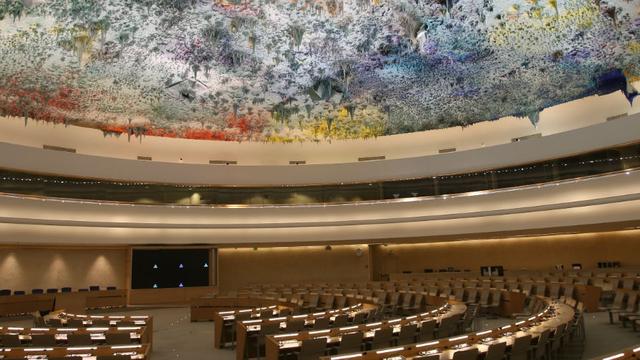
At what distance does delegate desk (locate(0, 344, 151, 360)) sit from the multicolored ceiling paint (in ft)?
28.7

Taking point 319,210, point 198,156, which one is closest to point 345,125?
point 319,210

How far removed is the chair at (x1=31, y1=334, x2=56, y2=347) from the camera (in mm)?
8102

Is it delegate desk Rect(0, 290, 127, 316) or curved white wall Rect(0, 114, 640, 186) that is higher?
curved white wall Rect(0, 114, 640, 186)

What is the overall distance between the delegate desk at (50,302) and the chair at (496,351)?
14.9 m

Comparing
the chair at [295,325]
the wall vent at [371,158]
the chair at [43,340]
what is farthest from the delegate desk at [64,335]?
the wall vent at [371,158]

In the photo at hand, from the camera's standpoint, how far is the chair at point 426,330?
28.4 ft

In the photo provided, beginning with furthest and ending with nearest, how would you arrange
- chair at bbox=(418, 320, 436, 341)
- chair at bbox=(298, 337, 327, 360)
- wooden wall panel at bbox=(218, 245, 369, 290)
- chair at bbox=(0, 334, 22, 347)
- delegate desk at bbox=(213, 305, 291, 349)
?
wooden wall panel at bbox=(218, 245, 369, 290), delegate desk at bbox=(213, 305, 291, 349), chair at bbox=(418, 320, 436, 341), chair at bbox=(0, 334, 22, 347), chair at bbox=(298, 337, 327, 360)

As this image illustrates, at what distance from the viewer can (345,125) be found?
2178 cm

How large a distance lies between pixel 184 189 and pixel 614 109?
1753 cm

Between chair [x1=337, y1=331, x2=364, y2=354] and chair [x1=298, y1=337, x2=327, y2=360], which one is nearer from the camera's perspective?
chair [x1=298, y1=337, x2=327, y2=360]

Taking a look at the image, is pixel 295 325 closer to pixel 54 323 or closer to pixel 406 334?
pixel 406 334

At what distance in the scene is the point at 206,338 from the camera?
39.3 ft

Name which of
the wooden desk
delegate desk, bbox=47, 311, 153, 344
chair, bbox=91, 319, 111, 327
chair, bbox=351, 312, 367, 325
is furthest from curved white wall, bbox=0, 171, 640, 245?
chair, bbox=351, 312, 367, 325

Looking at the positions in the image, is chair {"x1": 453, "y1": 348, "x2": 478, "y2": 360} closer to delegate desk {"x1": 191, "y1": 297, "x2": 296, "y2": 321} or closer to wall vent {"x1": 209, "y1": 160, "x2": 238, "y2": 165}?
delegate desk {"x1": 191, "y1": 297, "x2": 296, "y2": 321}
